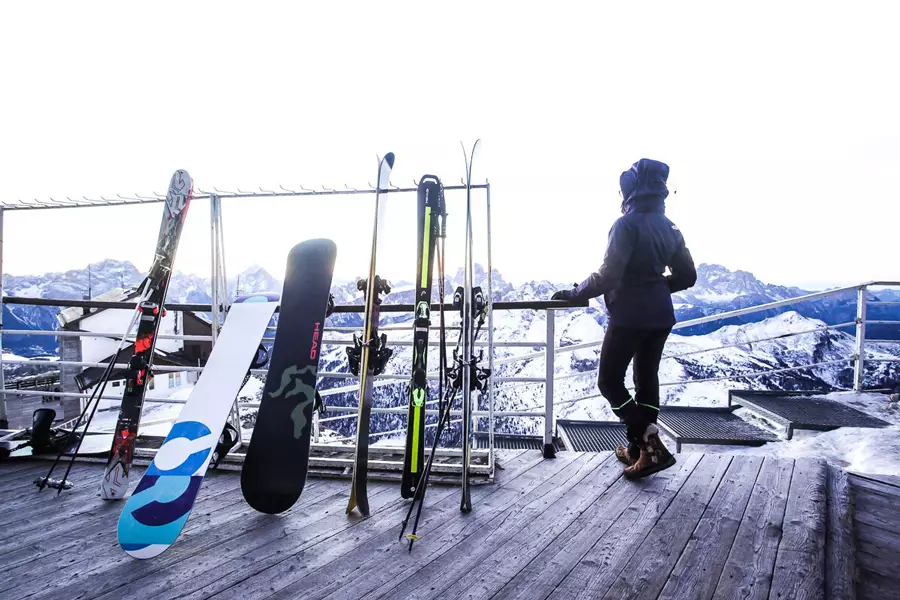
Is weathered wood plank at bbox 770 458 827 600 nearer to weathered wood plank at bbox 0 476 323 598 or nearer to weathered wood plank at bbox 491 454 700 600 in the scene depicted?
weathered wood plank at bbox 491 454 700 600

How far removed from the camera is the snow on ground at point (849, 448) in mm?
2477

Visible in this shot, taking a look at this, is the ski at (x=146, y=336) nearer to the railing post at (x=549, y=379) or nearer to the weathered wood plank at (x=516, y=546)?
the weathered wood plank at (x=516, y=546)

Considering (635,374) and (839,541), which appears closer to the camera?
(839,541)

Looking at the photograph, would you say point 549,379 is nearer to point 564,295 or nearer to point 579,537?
point 564,295

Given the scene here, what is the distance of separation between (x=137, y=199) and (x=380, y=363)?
75.8 inches

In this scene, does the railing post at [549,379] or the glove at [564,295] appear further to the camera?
the railing post at [549,379]

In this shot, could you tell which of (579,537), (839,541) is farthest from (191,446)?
(839,541)

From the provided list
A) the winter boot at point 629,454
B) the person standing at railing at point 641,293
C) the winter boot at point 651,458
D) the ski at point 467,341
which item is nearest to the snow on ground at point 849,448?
the winter boot at point 629,454

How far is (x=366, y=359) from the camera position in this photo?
2.02 m

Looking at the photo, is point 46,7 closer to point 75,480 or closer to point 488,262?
point 75,480

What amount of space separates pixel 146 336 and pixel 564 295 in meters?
2.35

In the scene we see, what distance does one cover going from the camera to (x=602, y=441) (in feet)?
11.1

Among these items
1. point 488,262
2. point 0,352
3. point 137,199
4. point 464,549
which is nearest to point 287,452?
point 464,549

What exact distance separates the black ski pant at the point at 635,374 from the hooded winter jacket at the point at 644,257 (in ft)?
0.32
